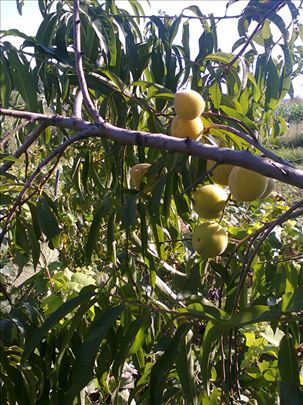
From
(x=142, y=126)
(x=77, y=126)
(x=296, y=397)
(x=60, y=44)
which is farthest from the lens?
(x=142, y=126)

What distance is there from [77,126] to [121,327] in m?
0.39

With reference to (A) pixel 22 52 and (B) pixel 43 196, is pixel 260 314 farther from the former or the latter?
(A) pixel 22 52

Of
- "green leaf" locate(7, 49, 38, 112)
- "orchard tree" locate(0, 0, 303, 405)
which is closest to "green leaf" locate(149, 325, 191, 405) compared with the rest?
"orchard tree" locate(0, 0, 303, 405)

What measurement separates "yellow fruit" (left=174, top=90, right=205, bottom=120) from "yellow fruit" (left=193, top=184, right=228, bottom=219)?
0.15 metres

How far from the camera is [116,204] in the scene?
1.05 m

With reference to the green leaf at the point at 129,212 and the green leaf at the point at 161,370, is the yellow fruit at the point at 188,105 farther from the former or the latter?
the green leaf at the point at 161,370

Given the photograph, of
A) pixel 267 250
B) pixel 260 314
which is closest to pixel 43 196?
pixel 260 314

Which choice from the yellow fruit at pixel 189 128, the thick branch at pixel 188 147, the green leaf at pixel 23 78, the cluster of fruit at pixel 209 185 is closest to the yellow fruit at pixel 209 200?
the cluster of fruit at pixel 209 185

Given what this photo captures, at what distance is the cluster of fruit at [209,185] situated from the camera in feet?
3.03

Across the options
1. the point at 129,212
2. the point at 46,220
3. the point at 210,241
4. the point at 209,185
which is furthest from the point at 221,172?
the point at 46,220

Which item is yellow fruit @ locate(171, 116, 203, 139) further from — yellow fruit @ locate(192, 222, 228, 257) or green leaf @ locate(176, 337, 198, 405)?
green leaf @ locate(176, 337, 198, 405)

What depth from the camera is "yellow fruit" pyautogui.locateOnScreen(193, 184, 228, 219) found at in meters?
1.02

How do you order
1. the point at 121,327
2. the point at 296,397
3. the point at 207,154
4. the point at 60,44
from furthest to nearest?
1. the point at 60,44
2. the point at 121,327
3. the point at 207,154
4. the point at 296,397

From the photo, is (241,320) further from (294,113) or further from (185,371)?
(294,113)
